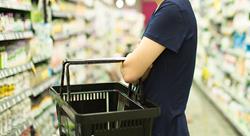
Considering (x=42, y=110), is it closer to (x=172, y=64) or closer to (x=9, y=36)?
(x=9, y=36)

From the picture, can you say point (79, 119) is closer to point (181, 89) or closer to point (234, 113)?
point (181, 89)

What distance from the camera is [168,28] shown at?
151cm

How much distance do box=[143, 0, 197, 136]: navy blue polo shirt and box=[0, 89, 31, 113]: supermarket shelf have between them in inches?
53.5

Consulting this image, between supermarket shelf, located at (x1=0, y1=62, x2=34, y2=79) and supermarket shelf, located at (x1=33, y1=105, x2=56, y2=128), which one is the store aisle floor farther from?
supermarket shelf, located at (x1=0, y1=62, x2=34, y2=79)

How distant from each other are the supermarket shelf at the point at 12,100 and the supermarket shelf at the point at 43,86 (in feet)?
0.49

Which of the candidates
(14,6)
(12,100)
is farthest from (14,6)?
(12,100)

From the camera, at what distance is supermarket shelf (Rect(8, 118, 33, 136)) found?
277cm

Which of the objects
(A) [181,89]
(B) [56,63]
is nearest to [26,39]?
(B) [56,63]

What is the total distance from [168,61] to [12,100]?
161cm

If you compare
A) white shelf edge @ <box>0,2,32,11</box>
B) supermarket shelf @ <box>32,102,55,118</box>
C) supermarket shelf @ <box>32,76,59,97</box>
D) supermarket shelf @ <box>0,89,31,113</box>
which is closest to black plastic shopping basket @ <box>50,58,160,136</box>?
supermarket shelf @ <box>0,89,31,113</box>

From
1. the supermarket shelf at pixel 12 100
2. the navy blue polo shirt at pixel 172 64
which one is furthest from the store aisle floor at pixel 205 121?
the navy blue polo shirt at pixel 172 64

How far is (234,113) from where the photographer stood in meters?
5.00

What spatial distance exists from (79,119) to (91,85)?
54cm

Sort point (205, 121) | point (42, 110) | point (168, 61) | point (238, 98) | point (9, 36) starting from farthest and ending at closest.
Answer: point (205, 121) < point (238, 98) < point (42, 110) < point (9, 36) < point (168, 61)
